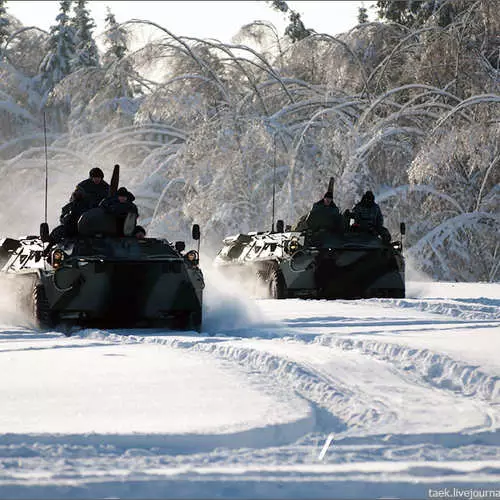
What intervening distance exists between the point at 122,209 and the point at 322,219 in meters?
6.18

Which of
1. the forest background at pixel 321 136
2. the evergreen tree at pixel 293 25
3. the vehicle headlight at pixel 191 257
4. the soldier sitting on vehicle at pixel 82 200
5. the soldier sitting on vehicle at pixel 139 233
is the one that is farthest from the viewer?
the evergreen tree at pixel 293 25

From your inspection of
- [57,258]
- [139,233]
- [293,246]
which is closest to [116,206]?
[139,233]

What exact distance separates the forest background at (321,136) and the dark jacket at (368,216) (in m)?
6.59

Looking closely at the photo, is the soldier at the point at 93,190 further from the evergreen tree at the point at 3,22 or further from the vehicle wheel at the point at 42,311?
the evergreen tree at the point at 3,22

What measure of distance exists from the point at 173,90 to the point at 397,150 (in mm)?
7217

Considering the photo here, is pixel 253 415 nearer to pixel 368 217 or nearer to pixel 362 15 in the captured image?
pixel 368 217

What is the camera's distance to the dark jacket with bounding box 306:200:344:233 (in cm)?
2191

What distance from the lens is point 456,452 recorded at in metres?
7.07

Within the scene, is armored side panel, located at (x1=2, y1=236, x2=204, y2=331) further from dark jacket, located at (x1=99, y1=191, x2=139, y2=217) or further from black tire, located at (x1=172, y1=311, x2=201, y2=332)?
dark jacket, located at (x1=99, y1=191, x2=139, y2=217)

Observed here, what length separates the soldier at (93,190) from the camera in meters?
16.8

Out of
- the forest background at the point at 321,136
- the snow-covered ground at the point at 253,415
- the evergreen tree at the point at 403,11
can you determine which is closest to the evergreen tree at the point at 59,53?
the evergreen tree at the point at 403,11

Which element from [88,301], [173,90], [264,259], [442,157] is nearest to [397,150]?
[442,157]

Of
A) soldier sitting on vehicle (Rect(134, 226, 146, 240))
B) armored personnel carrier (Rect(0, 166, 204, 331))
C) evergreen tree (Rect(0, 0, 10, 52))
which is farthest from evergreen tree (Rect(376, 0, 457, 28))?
armored personnel carrier (Rect(0, 166, 204, 331))

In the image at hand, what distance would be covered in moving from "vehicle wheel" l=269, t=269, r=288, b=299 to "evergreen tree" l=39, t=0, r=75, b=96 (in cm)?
4477
